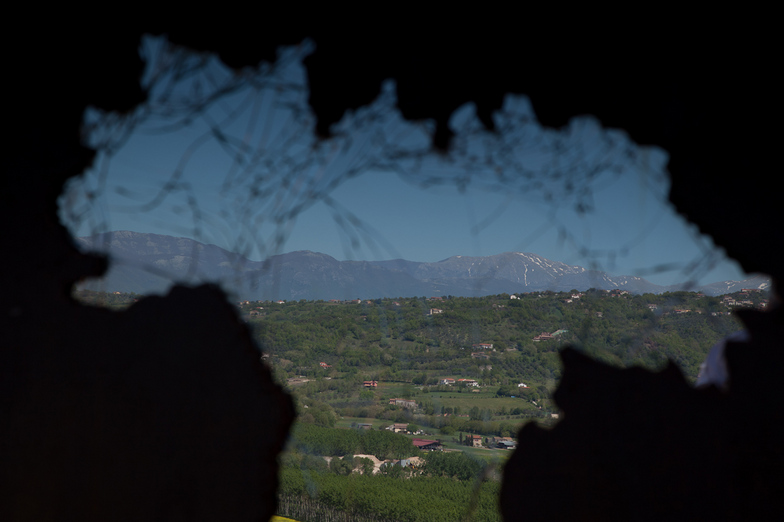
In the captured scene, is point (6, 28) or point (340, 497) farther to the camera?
point (340, 497)

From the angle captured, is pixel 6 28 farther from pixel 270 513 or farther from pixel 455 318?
pixel 455 318

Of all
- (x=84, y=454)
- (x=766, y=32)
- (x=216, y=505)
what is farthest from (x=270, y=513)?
(x=766, y=32)

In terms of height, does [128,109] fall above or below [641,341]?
above

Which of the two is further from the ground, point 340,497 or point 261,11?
point 261,11

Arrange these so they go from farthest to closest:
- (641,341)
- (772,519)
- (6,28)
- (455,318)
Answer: (455,318)
(641,341)
(6,28)
(772,519)

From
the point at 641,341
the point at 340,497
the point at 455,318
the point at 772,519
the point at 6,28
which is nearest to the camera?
the point at 772,519

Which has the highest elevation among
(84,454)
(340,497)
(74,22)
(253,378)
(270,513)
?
(74,22)

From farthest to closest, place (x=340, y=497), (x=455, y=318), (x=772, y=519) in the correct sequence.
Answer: (x=340, y=497), (x=455, y=318), (x=772, y=519)

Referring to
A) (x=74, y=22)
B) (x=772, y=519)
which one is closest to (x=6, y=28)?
(x=74, y=22)

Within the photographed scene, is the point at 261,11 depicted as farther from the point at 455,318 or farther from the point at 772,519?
the point at 455,318
